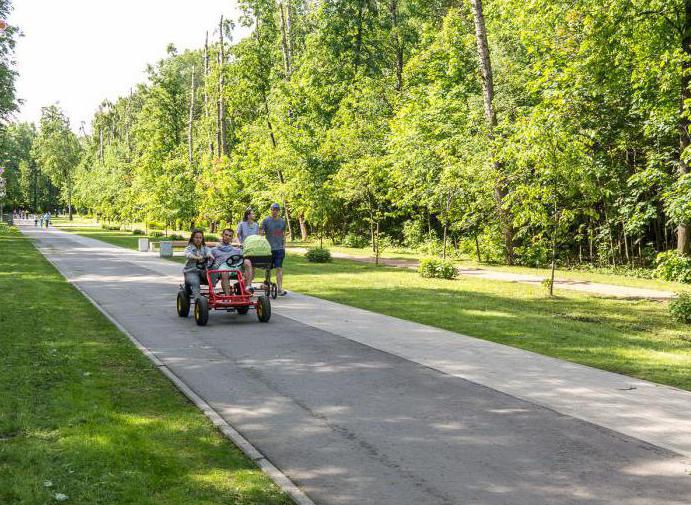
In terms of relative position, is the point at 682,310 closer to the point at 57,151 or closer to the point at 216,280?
the point at 216,280

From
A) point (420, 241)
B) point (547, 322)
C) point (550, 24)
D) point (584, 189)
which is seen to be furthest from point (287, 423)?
point (420, 241)

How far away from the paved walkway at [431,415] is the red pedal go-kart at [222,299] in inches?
16.4

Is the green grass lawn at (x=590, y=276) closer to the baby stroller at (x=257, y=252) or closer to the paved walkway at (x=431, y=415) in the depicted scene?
the paved walkway at (x=431, y=415)

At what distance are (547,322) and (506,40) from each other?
24197mm

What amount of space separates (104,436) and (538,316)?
9.38 m

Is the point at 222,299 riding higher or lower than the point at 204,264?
lower

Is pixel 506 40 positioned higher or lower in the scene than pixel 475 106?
higher

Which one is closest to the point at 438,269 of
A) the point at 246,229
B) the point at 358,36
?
the point at 246,229

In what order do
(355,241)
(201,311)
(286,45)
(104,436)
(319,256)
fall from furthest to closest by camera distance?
(286,45) < (355,241) < (319,256) < (201,311) < (104,436)

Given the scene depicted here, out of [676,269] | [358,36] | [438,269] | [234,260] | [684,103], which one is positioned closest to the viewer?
[234,260]

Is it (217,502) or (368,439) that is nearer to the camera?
(217,502)

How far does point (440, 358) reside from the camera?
910 centimetres

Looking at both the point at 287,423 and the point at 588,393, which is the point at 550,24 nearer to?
the point at 588,393

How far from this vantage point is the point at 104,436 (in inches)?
225
